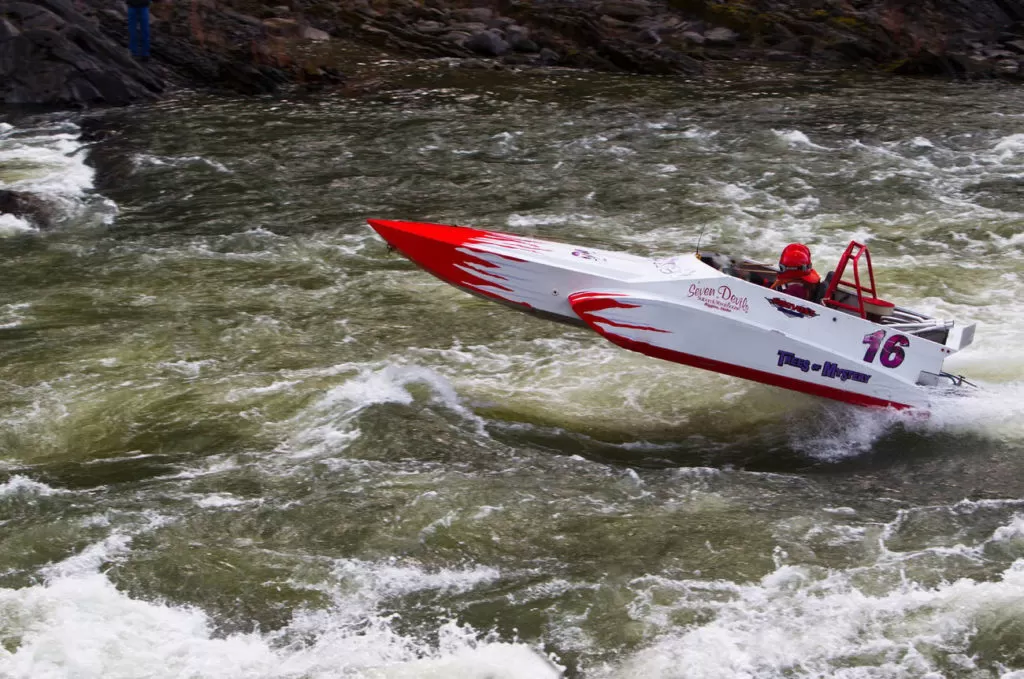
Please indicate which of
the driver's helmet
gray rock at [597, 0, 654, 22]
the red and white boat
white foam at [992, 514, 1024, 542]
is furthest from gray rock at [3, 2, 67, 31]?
white foam at [992, 514, 1024, 542]

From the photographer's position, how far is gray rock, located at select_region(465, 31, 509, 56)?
27.8 meters

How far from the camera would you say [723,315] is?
34.8ft

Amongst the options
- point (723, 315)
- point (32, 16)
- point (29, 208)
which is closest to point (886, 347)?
point (723, 315)

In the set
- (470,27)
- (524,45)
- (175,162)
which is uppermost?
(470,27)

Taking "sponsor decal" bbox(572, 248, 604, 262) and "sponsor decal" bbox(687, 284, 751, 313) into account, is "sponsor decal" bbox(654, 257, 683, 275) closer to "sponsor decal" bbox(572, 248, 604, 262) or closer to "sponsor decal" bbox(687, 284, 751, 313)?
"sponsor decal" bbox(687, 284, 751, 313)

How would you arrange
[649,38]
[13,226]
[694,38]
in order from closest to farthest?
1. [13,226]
2. [649,38]
3. [694,38]

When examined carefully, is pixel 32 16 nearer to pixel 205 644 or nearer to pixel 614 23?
pixel 614 23

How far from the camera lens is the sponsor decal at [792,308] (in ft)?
34.8

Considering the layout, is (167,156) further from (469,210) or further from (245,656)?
(245,656)

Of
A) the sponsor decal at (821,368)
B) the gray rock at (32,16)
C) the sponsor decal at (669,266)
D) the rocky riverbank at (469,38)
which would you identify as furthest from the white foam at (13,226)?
the sponsor decal at (821,368)

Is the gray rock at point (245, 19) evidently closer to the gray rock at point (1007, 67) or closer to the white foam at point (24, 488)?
the gray rock at point (1007, 67)

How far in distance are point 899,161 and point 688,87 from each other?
6546 mm

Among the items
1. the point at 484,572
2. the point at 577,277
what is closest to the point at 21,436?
the point at 484,572

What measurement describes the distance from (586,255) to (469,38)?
1841cm
